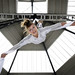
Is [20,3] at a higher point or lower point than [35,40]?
higher

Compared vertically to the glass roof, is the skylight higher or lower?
higher

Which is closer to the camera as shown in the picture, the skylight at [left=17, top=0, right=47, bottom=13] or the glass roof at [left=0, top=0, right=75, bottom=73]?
the glass roof at [left=0, top=0, right=75, bottom=73]

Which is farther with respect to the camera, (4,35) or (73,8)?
(73,8)

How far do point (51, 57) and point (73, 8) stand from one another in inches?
236

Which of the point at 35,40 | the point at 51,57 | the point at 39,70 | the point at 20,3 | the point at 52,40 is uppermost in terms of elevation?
the point at 20,3

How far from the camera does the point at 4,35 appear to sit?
1341 centimetres

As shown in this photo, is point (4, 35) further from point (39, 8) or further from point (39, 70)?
point (39, 8)

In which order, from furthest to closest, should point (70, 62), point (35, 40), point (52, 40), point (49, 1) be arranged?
point (49, 1), point (52, 40), point (70, 62), point (35, 40)

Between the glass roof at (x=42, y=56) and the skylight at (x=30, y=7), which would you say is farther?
the skylight at (x=30, y=7)

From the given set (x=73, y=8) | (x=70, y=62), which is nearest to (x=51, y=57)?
(x=70, y=62)

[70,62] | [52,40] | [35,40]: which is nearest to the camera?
[35,40]

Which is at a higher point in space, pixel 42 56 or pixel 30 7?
pixel 30 7

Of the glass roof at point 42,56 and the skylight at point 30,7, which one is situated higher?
the skylight at point 30,7

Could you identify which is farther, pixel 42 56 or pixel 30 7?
pixel 30 7
